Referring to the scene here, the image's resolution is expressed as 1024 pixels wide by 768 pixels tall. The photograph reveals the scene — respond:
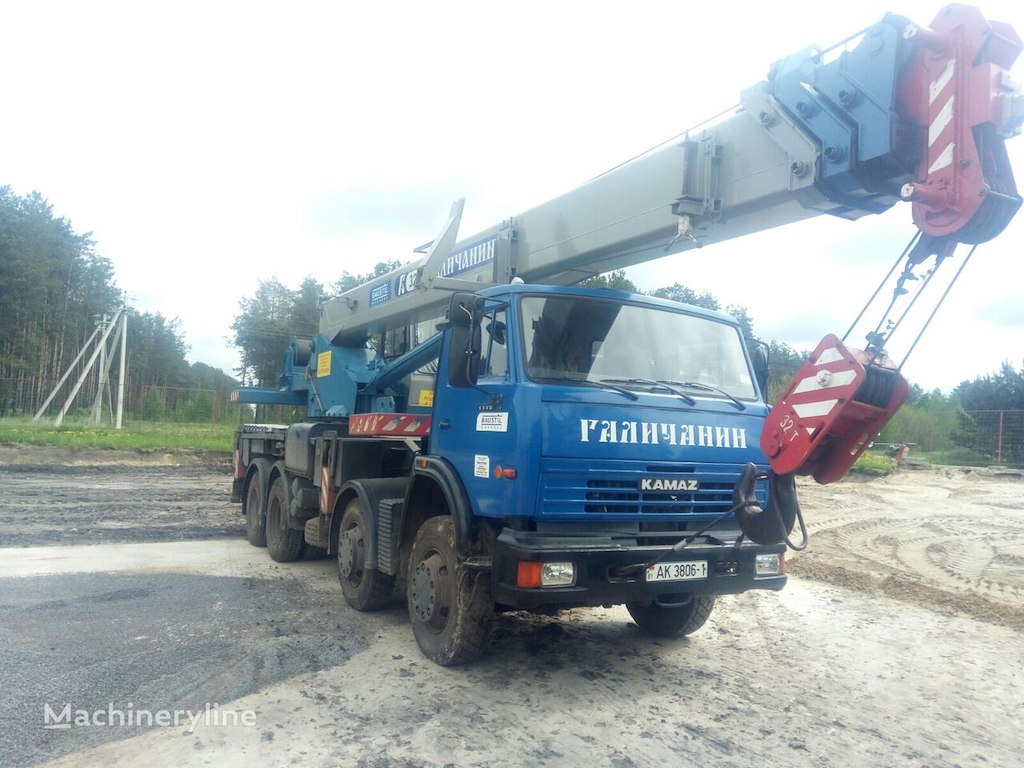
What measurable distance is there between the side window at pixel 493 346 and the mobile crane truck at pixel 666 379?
2 cm

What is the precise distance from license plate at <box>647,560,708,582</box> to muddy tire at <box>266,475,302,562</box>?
5264mm

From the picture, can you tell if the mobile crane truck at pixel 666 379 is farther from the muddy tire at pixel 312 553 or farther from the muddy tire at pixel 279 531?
the muddy tire at pixel 312 553

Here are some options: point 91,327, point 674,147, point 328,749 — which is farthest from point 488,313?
point 91,327

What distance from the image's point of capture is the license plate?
15.6 ft

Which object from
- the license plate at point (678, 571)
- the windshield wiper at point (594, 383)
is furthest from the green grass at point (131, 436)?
the license plate at point (678, 571)

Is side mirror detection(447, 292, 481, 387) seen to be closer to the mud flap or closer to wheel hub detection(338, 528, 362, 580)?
the mud flap

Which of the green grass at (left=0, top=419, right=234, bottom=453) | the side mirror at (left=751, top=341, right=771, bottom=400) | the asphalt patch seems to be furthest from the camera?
the green grass at (left=0, top=419, right=234, bottom=453)

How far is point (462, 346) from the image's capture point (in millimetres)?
5207

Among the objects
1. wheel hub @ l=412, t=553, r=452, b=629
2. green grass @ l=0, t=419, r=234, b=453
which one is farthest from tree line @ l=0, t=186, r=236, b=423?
wheel hub @ l=412, t=553, r=452, b=629

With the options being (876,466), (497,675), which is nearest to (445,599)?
(497,675)

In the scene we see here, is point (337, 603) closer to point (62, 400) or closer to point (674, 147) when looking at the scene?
point (674, 147)

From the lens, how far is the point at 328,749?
3.92 meters

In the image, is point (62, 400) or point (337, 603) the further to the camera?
point (62, 400)

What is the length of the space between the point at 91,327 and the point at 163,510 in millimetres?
45676
